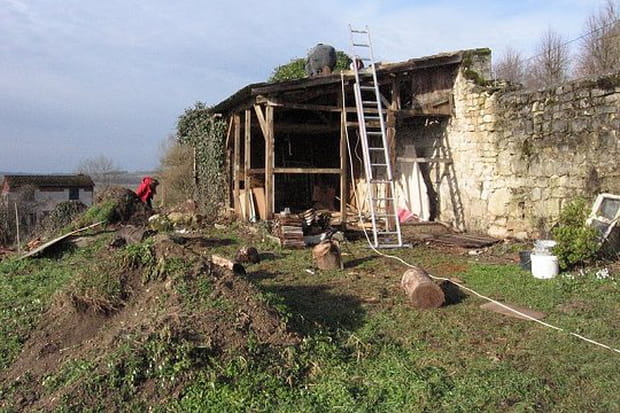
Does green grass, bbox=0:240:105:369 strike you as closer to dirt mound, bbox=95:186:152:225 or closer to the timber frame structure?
dirt mound, bbox=95:186:152:225

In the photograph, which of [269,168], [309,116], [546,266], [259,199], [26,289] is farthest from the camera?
[309,116]

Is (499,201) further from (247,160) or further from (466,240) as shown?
(247,160)

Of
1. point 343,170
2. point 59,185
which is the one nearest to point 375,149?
point 343,170

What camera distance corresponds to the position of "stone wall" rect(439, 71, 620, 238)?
25.8ft

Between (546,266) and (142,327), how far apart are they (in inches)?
202

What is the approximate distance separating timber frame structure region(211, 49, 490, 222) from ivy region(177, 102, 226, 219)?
0.41m

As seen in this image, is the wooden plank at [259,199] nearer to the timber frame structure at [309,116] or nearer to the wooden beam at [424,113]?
the timber frame structure at [309,116]

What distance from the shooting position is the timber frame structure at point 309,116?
1063cm

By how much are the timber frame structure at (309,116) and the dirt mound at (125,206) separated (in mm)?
2281

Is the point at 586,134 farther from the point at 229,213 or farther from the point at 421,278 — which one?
the point at 229,213

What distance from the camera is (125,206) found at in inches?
480

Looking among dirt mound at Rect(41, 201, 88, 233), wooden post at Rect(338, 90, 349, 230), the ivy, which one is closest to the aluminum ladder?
wooden post at Rect(338, 90, 349, 230)

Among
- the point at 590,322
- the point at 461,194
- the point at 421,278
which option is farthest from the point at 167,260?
the point at 461,194

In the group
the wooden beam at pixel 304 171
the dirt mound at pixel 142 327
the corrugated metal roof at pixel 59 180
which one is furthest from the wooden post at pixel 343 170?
the corrugated metal roof at pixel 59 180
